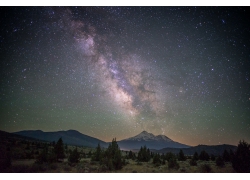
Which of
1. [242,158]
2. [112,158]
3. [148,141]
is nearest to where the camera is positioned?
[242,158]

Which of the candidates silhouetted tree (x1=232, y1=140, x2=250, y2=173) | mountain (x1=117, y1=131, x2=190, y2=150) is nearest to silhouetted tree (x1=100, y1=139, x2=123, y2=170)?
silhouetted tree (x1=232, y1=140, x2=250, y2=173)

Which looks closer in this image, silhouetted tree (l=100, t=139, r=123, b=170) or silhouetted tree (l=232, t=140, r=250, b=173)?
silhouetted tree (l=232, t=140, r=250, b=173)

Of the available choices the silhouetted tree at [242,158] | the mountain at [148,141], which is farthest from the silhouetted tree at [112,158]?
the mountain at [148,141]

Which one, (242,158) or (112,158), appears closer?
(242,158)

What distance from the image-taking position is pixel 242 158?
10.8 meters

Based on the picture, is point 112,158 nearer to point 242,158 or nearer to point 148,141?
point 242,158

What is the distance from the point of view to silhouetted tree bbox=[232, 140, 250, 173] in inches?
413

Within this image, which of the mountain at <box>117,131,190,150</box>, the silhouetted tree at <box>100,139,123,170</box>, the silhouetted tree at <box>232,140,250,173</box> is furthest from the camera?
the mountain at <box>117,131,190,150</box>

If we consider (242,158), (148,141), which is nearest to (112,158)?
(242,158)

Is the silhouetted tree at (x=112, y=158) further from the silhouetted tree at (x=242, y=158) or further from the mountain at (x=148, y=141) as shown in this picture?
the mountain at (x=148, y=141)

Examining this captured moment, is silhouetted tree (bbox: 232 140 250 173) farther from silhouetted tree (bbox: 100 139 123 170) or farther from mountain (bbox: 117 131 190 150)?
mountain (bbox: 117 131 190 150)
